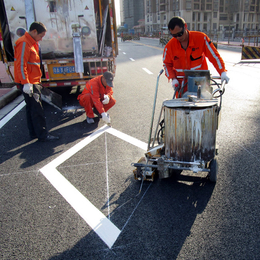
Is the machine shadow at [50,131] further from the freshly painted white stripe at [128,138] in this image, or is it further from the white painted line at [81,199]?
the freshly painted white stripe at [128,138]

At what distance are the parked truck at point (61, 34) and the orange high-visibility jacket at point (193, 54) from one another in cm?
363

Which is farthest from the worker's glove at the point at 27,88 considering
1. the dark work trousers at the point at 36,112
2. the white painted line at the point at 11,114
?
the white painted line at the point at 11,114

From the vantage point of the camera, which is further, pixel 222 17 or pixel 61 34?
pixel 222 17

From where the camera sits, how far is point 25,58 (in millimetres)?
4195

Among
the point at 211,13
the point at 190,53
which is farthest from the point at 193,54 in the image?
the point at 211,13

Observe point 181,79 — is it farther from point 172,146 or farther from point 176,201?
point 176,201

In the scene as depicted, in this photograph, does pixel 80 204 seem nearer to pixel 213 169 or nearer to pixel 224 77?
pixel 213 169

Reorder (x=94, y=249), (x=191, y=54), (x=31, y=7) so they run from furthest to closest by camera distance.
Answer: (x=31, y=7) → (x=191, y=54) → (x=94, y=249)

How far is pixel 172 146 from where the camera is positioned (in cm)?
292

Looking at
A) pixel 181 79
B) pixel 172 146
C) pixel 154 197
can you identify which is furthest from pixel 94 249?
pixel 181 79

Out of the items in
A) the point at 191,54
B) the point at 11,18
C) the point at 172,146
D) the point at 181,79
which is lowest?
the point at 172,146

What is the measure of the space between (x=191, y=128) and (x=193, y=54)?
1.39m

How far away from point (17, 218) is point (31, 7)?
574 centimetres

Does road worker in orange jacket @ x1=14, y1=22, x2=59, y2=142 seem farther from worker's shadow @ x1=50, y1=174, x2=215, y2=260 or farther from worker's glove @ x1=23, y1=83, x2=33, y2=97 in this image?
worker's shadow @ x1=50, y1=174, x2=215, y2=260
